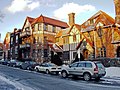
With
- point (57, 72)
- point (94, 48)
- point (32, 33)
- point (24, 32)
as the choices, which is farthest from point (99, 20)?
point (24, 32)

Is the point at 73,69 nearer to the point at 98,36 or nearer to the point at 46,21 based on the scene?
the point at 98,36

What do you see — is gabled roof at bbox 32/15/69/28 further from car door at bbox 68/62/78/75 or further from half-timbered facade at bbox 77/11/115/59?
car door at bbox 68/62/78/75

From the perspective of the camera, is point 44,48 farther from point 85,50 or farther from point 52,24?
point 85,50

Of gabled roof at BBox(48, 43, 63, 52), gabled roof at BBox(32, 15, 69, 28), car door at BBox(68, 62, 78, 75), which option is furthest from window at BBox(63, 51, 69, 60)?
car door at BBox(68, 62, 78, 75)

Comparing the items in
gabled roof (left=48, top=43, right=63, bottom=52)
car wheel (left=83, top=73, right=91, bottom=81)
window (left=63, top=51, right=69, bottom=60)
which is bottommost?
car wheel (left=83, top=73, right=91, bottom=81)

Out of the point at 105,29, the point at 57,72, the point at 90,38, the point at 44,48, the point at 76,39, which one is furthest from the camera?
the point at 44,48

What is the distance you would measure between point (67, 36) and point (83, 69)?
2858cm

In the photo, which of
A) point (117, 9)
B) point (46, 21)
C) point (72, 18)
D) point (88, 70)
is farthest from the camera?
point (72, 18)

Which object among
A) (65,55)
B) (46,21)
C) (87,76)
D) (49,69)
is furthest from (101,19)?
(87,76)

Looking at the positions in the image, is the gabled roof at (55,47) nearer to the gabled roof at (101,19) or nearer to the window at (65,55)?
the window at (65,55)

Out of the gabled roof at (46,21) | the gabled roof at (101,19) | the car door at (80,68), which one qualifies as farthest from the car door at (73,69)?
the gabled roof at (46,21)

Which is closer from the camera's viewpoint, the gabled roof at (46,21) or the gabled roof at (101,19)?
the gabled roof at (101,19)

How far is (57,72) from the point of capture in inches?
1109

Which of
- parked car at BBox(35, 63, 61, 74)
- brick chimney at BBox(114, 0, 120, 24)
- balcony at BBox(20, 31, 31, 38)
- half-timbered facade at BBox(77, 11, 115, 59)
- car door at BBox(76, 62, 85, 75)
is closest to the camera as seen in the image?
car door at BBox(76, 62, 85, 75)
